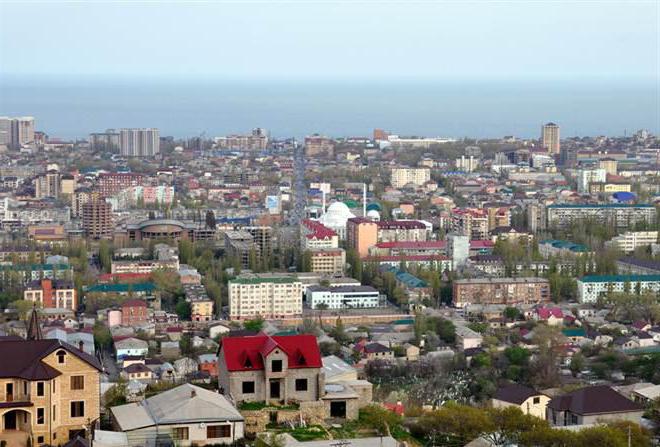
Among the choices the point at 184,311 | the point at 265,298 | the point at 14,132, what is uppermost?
the point at 14,132

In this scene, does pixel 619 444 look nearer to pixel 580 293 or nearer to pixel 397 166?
pixel 580 293

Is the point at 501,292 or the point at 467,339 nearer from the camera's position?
the point at 467,339

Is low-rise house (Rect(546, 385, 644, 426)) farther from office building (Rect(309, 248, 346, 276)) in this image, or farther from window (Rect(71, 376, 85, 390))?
office building (Rect(309, 248, 346, 276))

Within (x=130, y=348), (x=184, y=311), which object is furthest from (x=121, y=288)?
(x=130, y=348)

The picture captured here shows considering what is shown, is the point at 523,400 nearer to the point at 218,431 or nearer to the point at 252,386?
the point at 252,386

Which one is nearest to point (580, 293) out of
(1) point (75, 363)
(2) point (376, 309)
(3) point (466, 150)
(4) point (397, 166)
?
(2) point (376, 309)

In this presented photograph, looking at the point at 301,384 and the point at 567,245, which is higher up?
the point at 301,384

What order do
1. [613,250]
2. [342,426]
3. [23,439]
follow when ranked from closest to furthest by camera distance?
[23,439] < [342,426] < [613,250]
